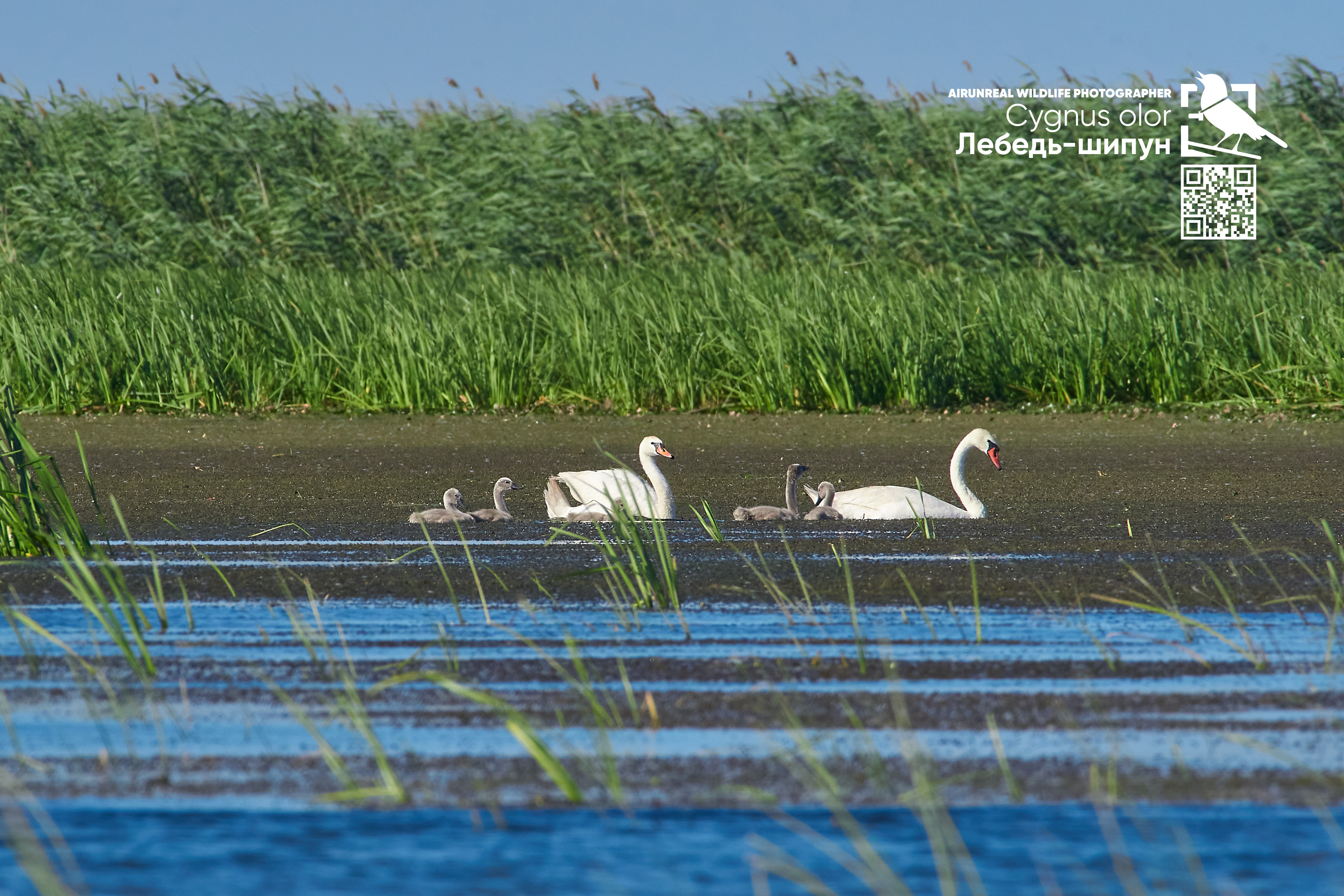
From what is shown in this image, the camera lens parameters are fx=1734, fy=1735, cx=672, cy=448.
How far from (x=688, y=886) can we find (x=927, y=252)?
58.5 ft

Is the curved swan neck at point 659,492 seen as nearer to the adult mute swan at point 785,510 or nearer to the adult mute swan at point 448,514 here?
the adult mute swan at point 785,510

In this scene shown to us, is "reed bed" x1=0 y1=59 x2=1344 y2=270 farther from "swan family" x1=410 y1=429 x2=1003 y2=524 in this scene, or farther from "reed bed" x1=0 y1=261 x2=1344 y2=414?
"swan family" x1=410 y1=429 x2=1003 y2=524

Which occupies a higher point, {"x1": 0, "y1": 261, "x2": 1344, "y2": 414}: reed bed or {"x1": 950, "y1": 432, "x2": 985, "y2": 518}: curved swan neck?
{"x1": 0, "y1": 261, "x2": 1344, "y2": 414}: reed bed

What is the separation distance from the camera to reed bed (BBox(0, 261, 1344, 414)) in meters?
14.3

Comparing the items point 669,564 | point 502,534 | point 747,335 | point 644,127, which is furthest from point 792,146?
point 669,564

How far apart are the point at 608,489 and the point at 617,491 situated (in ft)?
0.48

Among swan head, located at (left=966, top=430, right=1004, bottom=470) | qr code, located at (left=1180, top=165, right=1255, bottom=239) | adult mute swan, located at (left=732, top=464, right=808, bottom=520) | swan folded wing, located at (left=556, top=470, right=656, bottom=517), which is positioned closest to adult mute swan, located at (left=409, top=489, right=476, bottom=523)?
swan folded wing, located at (left=556, top=470, right=656, bottom=517)

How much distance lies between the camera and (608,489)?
8562 millimetres

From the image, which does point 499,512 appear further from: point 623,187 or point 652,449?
point 623,187

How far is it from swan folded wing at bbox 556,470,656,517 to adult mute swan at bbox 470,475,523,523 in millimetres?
302

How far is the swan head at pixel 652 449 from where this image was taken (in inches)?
369

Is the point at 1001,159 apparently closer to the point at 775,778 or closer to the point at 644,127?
the point at 644,127

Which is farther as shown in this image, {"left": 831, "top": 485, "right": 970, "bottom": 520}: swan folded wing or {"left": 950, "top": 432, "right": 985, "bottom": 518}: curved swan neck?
{"left": 950, "top": 432, "right": 985, "bottom": 518}: curved swan neck

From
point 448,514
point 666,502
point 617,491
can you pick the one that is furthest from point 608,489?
point 448,514
